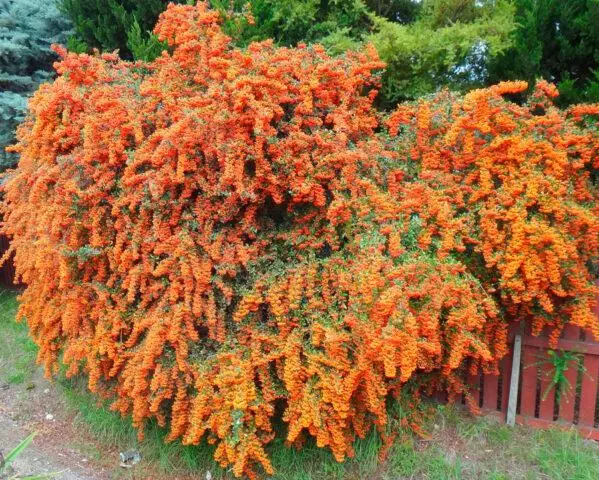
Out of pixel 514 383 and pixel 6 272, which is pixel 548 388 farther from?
pixel 6 272

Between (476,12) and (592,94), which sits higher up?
(476,12)

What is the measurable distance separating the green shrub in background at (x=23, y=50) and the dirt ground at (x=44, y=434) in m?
2.64

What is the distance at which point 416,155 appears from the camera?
369 centimetres

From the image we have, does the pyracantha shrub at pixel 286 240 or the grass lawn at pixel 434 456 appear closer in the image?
the pyracantha shrub at pixel 286 240

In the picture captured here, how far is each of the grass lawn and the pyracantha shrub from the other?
0.22m

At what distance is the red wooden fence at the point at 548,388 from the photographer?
136 inches

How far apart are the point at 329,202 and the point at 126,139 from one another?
4.39 feet

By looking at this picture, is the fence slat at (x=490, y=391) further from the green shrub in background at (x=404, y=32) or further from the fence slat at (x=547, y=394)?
the green shrub in background at (x=404, y=32)

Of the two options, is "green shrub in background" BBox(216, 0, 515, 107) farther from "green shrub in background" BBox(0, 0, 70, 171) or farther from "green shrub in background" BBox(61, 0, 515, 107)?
"green shrub in background" BBox(0, 0, 70, 171)

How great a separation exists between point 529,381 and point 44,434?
11.2ft

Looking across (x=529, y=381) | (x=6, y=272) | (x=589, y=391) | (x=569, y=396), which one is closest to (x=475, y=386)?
(x=529, y=381)

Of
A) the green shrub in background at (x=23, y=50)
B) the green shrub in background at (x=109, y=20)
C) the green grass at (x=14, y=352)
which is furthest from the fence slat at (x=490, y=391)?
the green shrub in background at (x=23, y=50)

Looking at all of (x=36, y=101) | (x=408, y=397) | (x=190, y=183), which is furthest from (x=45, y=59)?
(x=408, y=397)

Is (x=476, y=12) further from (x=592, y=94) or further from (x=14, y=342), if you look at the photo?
(x=14, y=342)
